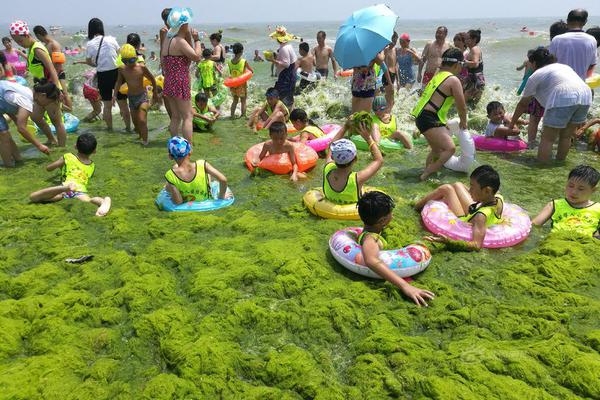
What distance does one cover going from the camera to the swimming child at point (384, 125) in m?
8.17

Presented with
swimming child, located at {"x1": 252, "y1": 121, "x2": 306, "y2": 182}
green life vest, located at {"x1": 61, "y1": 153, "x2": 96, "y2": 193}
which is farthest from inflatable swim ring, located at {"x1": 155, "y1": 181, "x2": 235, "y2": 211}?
swimming child, located at {"x1": 252, "y1": 121, "x2": 306, "y2": 182}

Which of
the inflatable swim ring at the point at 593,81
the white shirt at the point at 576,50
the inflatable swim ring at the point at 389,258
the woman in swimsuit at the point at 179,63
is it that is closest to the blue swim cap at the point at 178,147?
the inflatable swim ring at the point at 389,258

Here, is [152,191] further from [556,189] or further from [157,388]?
[556,189]

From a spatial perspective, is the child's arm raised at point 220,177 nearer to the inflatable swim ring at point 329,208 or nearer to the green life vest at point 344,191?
the inflatable swim ring at point 329,208

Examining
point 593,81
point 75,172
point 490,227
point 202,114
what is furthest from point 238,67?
point 490,227

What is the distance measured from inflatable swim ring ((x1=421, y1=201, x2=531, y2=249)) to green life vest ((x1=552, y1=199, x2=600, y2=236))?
32 centimetres

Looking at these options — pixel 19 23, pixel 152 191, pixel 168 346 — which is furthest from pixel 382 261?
pixel 19 23

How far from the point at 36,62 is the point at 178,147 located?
4.73 meters

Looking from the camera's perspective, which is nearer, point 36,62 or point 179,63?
point 179,63

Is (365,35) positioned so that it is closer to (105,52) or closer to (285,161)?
(285,161)

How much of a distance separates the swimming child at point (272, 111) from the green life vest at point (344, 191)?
147 inches

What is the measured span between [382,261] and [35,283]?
3070mm

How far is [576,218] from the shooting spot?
4.63 m

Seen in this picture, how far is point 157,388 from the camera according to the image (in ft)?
8.96
